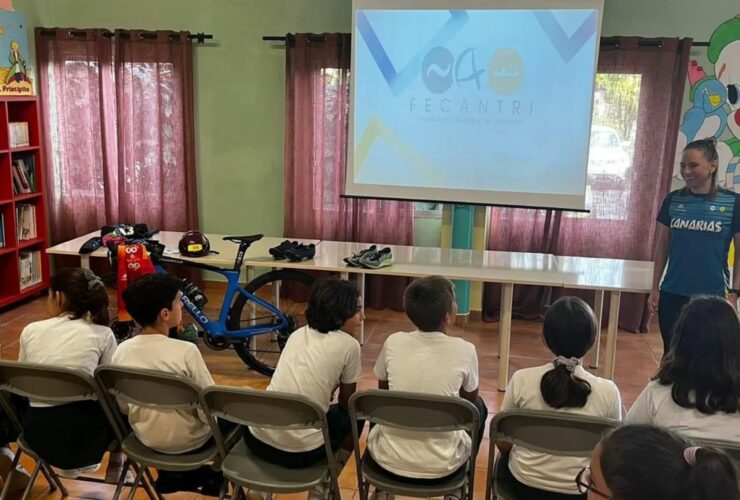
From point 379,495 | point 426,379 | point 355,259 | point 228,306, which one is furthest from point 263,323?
point 426,379

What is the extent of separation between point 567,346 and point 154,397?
4.40ft

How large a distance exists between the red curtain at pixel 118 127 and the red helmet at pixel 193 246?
1.53 m

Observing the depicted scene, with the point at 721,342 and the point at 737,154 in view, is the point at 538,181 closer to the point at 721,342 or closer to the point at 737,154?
the point at 737,154

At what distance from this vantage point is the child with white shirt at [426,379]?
2182mm

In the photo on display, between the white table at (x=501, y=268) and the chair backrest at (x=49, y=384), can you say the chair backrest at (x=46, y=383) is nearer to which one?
the chair backrest at (x=49, y=384)

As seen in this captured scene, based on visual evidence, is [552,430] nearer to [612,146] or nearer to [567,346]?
[567,346]

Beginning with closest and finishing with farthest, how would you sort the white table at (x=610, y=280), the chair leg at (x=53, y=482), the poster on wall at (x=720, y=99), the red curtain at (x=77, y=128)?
the chair leg at (x=53, y=482) → the white table at (x=610, y=280) → the poster on wall at (x=720, y=99) → the red curtain at (x=77, y=128)

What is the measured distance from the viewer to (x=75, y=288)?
2.55m

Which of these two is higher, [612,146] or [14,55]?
[14,55]

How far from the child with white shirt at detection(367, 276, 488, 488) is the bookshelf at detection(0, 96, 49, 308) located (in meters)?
4.01

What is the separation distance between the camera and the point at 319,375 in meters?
2.37

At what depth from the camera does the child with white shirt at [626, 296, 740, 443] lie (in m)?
1.92

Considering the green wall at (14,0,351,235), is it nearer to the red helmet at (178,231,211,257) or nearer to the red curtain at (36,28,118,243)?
the red curtain at (36,28,118,243)

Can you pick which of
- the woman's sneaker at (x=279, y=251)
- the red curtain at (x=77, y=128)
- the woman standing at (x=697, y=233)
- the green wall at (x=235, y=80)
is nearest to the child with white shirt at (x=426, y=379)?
the woman standing at (x=697, y=233)
